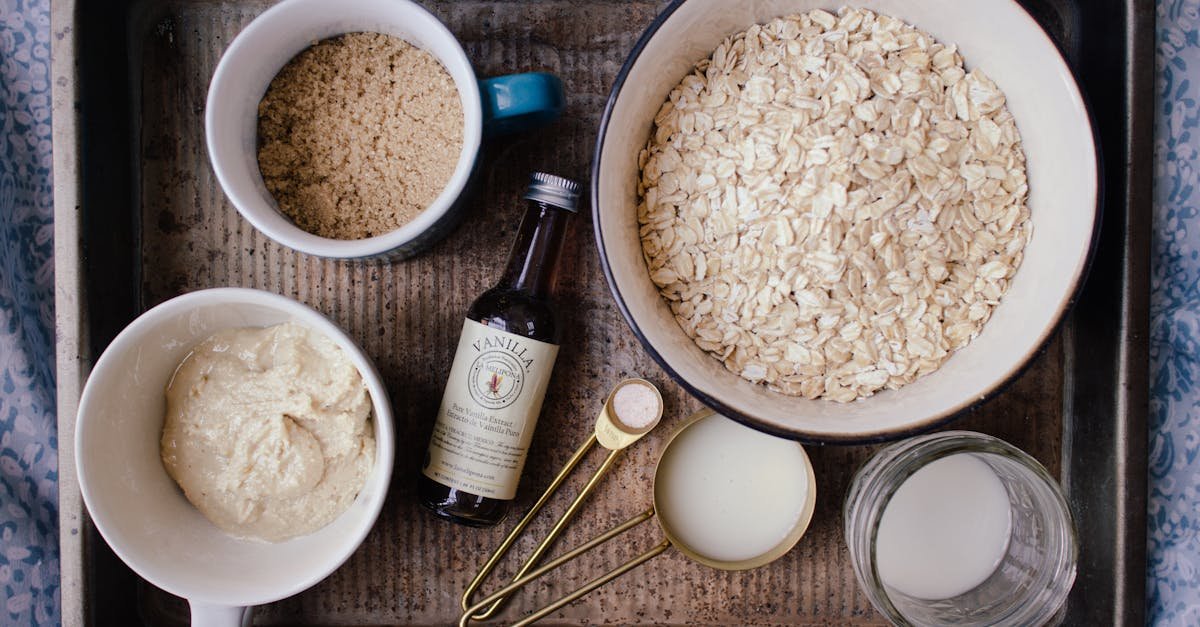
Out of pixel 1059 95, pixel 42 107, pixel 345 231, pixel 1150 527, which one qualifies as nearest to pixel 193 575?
pixel 345 231

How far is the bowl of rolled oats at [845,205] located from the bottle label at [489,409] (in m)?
0.14

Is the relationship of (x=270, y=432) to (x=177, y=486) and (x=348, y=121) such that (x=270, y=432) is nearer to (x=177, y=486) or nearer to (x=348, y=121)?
(x=177, y=486)

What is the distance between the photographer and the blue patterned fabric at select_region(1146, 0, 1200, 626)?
0.95 meters

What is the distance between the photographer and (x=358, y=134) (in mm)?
813

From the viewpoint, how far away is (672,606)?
35.4 inches

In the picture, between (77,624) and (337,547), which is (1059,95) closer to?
(337,547)

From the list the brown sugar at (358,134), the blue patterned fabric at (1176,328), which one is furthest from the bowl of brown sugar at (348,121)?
the blue patterned fabric at (1176,328)

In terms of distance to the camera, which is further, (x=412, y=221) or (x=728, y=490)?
(x=728, y=490)

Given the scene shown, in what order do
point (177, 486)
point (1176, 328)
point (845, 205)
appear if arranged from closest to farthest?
point (845, 205), point (177, 486), point (1176, 328)

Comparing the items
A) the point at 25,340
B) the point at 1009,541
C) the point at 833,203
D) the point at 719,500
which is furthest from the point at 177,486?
the point at 1009,541

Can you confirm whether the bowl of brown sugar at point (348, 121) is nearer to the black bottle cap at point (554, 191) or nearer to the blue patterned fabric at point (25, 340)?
the black bottle cap at point (554, 191)

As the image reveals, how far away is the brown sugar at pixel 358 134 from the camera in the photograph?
0.81 m

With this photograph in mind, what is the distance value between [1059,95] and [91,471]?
0.94 metres

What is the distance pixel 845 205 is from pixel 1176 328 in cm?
52
